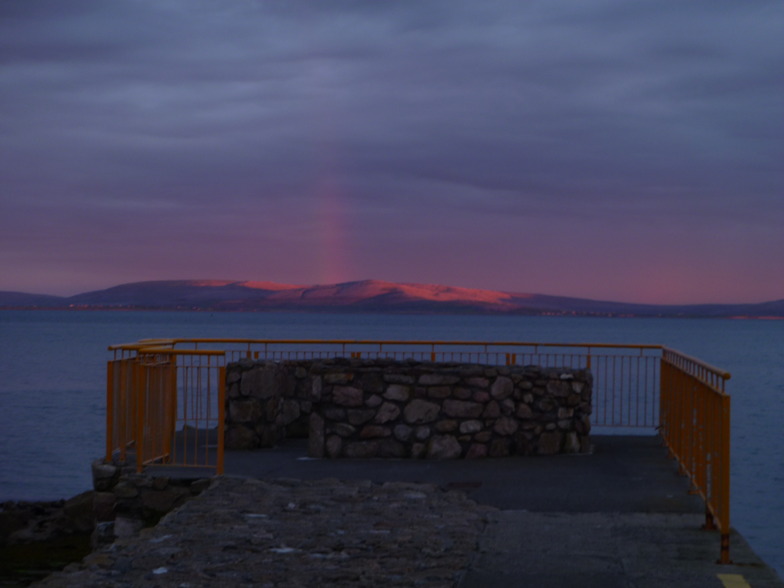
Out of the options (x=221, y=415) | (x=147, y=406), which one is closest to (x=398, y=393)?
(x=221, y=415)

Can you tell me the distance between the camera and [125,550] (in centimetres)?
733

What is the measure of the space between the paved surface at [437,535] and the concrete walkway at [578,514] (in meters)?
0.01

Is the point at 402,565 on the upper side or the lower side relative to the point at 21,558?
upper

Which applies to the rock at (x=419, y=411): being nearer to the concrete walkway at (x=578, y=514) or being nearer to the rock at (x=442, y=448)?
the rock at (x=442, y=448)

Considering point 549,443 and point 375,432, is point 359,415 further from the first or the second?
point 549,443

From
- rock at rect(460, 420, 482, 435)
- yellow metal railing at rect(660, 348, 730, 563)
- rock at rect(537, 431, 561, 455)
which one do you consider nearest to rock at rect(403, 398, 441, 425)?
rock at rect(460, 420, 482, 435)

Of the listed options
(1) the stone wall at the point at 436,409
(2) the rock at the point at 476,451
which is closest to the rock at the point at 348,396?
(1) the stone wall at the point at 436,409

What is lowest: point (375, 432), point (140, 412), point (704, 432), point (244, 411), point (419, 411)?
point (375, 432)

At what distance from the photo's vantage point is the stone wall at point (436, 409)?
12.3 metres

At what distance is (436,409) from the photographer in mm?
12336

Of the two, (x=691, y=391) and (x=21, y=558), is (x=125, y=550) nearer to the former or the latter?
(x=691, y=391)

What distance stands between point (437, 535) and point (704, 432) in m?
2.26

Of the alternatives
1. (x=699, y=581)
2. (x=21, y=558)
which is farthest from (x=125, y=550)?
(x=21, y=558)

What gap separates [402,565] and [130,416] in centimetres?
535
